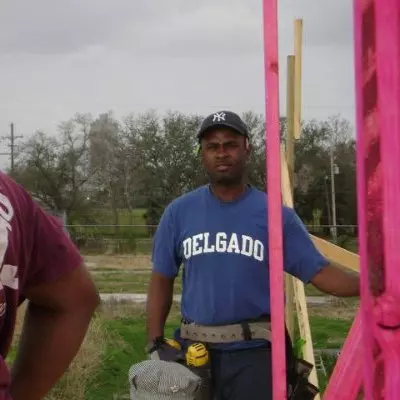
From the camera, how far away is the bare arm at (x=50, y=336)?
1.51 meters

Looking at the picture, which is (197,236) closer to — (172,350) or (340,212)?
(172,350)

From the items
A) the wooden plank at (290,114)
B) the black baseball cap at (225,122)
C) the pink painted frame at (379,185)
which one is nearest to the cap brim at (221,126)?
the black baseball cap at (225,122)

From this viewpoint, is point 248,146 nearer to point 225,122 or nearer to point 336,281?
point 225,122

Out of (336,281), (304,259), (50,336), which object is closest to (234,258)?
(304,259)

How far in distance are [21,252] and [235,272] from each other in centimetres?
141

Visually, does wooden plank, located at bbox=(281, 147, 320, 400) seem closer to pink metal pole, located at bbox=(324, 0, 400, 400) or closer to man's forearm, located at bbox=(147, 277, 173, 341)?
man's forearm, located at bbox=(147, 277, 173, 341)

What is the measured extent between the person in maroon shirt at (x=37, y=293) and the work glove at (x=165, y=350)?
3.79 feet

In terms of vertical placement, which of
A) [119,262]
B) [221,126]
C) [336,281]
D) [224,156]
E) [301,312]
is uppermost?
[221,126]

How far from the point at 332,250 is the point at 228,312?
79 centimetres

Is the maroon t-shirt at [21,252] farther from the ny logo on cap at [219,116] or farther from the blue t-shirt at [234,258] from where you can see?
the ny logo on cap at [219,116]

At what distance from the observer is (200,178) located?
33.1 meters

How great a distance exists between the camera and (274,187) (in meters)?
1.35

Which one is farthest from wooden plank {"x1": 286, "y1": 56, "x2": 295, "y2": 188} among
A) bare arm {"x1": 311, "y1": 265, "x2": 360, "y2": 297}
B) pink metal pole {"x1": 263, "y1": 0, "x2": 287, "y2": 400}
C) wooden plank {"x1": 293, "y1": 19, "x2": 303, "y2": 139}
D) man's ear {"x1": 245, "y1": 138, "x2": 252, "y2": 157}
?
pink metal pole {"x1": 263, "y1": 0, "x2": 287, "y2": 400}

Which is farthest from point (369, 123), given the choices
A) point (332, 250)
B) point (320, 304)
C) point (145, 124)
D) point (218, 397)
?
point (145, 124)
